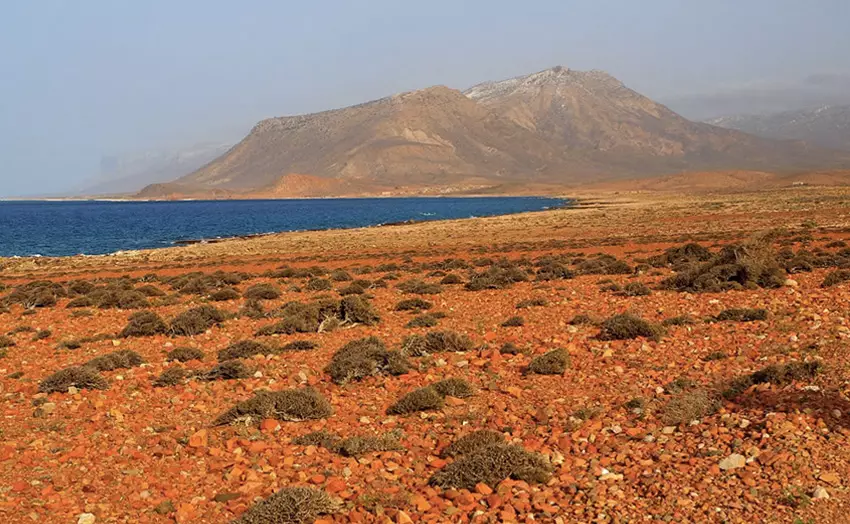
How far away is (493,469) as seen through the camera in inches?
293

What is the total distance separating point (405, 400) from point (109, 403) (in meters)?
5.36

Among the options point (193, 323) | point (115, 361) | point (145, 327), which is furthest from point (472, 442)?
point (145, 327)

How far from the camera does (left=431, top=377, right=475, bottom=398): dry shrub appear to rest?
10727mm

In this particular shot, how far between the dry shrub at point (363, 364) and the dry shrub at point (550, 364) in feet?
8.03

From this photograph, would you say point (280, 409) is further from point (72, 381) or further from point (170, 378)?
point (72, 381)

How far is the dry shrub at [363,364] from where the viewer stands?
481 inches

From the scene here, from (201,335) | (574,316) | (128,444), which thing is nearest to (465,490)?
(128,444)

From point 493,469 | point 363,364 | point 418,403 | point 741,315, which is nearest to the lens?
point 493,469

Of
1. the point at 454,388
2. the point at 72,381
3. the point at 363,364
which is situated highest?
the point at 72,381

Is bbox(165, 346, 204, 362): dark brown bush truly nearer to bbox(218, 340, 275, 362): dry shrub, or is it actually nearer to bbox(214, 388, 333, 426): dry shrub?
bbox(218, 340, 275, 362): dry shrub

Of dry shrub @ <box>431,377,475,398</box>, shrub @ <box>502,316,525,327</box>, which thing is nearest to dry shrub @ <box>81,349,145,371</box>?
dry shrub @ <box>431,377,475,398</box>

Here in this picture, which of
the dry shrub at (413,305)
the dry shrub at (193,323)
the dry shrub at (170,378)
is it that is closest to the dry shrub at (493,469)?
the dry shrub at (170,378)

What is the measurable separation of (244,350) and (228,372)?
1.74 meters

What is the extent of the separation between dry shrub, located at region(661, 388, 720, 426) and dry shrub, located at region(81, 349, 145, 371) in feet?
35.8
